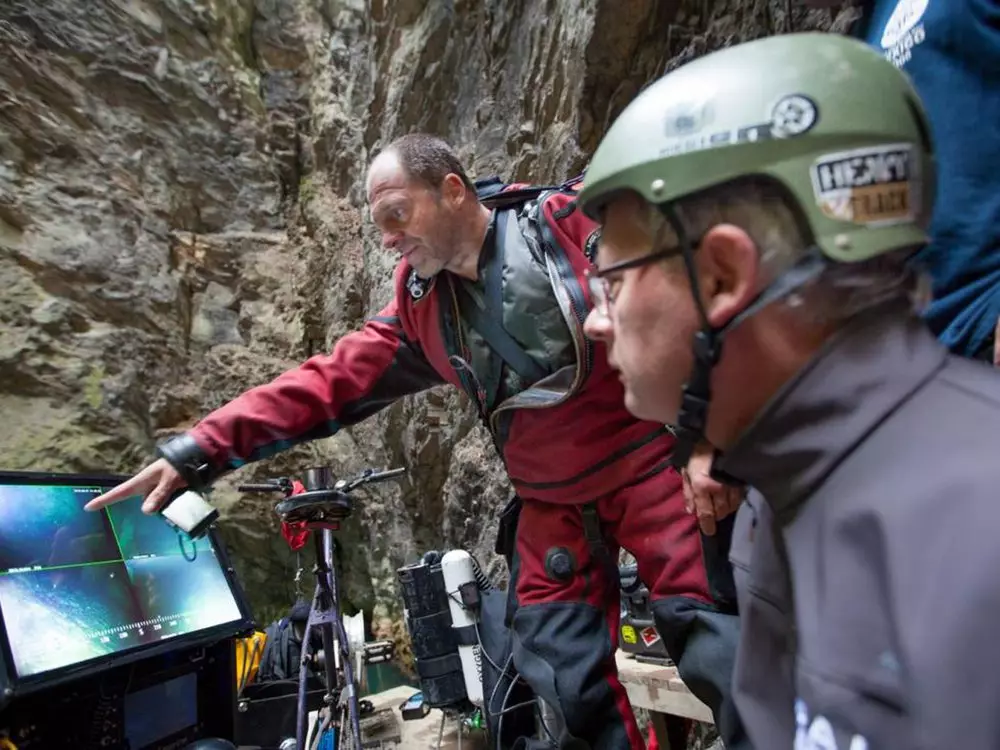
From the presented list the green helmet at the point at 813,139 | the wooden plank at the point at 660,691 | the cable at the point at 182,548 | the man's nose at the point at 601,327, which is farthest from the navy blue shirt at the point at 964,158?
the cable at the point at 182,548

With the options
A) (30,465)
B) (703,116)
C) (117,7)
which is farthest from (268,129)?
(703,116)

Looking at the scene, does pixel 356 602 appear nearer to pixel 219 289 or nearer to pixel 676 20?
pixel 219 289

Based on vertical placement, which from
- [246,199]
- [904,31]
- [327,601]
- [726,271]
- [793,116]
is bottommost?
[327,601]

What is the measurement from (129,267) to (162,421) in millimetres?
1052

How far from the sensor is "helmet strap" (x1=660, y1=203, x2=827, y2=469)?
496mm

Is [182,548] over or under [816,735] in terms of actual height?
over

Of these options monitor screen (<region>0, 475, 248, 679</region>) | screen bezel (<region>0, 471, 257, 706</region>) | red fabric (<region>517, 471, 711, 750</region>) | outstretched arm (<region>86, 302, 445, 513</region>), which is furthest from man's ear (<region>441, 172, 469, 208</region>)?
monitor screen (<region>0, 475, 248, 679</region>)

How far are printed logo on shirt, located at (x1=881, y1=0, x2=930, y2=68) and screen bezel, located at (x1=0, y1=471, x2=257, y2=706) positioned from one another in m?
1.85

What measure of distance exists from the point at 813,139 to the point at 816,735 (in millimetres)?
429

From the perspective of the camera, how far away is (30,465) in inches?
139

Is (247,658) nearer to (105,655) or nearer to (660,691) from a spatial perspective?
(105,655)

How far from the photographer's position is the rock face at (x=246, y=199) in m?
3.25

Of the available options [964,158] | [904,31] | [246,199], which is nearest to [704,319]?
[964,158]

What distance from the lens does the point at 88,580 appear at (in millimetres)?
1611
